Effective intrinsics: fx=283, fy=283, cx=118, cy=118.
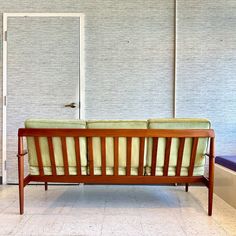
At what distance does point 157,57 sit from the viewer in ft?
12.2

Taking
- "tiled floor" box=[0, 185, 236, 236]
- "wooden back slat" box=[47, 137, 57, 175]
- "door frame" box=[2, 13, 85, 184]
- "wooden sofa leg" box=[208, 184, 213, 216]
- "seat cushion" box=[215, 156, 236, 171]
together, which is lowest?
"tiled floor" box=[0, 185, 236, 236]

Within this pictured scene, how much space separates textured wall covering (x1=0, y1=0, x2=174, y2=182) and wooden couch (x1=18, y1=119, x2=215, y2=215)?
1.22 m

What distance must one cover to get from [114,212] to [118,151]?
57cm

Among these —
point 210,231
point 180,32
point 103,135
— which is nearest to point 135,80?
point 180,32

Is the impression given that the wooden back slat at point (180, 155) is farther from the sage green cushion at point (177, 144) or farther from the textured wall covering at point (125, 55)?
the textured wall covering at point (125, 55)

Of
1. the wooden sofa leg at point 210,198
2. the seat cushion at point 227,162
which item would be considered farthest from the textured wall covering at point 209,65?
the wooden sofa leg at point 210,198

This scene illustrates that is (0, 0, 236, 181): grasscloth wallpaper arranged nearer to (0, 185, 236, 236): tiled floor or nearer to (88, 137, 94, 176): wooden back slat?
(0, 185, 236, 236): tiled floor

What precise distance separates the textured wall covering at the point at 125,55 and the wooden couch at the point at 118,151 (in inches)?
48.1

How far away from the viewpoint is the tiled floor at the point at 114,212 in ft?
7.15

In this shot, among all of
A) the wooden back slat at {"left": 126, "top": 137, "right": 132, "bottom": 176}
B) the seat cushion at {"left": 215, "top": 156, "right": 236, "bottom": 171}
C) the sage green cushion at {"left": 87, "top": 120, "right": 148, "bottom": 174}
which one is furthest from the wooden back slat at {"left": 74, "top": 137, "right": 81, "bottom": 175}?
the seat cushion at {"left": 215, "top": 156, "right": 236, "bottom": 171}

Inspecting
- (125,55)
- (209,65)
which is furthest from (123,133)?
(209,65)

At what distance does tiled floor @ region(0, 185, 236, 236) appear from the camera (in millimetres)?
2180

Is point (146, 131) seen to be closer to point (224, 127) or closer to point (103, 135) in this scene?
point (103, 135)

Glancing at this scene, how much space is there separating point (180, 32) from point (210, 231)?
8.27 ft
